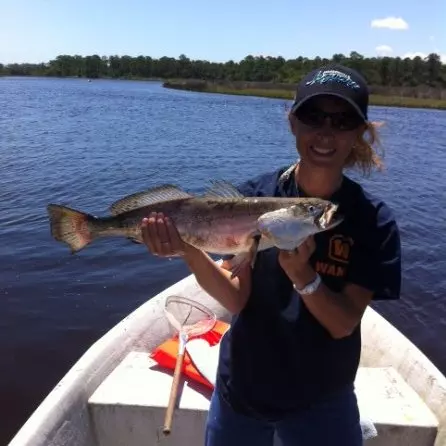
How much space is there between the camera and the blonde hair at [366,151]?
3002 mm

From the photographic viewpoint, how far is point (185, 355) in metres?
5.07

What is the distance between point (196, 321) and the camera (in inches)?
239

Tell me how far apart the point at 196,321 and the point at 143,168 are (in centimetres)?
1676

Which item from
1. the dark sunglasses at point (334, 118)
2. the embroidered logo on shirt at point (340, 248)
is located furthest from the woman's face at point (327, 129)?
the embroidered logo on shirt at point (340, 248)

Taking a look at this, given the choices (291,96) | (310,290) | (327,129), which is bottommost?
(291,96)

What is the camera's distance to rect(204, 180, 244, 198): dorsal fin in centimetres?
303

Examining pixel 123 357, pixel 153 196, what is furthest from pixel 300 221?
pixel 123 357

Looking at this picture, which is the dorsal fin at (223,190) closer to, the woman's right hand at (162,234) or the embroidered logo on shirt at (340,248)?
the woman's right hand at (162,234)

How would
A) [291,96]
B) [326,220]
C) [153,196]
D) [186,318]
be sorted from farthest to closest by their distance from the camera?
1. [291,96]
2. [186,318]
3. [153,196]
4. [326,220]

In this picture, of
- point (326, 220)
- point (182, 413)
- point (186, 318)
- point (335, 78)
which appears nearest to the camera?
point (326, 220)

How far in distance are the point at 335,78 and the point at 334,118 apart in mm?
200

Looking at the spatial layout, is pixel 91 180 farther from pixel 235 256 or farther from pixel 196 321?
pixel 235 256

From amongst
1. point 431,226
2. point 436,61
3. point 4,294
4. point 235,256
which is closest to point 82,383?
point 235,256

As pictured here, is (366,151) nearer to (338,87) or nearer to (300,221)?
(338,87)
